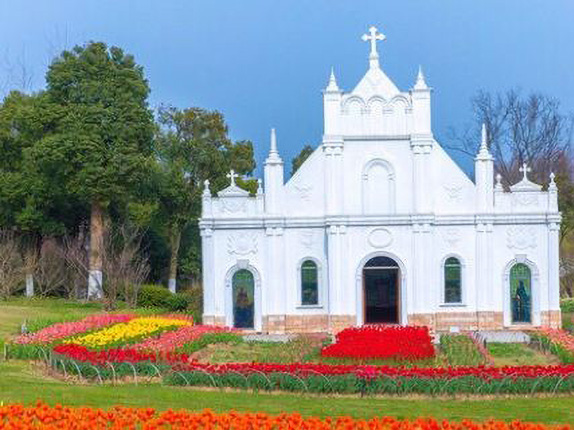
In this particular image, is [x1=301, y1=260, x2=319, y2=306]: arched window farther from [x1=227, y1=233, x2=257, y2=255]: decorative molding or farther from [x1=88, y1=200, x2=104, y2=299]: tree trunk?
[x1=88, y1=200, x2=104, y2=299]: tree trunk

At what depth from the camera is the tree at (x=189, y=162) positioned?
167ft

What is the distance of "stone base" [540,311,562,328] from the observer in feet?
118

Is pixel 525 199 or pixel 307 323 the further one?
pixel 525 199

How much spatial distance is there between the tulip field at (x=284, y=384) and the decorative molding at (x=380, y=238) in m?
7.29

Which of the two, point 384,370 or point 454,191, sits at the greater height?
point 454,191

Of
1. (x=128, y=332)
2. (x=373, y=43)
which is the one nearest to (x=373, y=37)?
(x=373, y=43)

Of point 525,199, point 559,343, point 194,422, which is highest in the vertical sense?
point 525,199

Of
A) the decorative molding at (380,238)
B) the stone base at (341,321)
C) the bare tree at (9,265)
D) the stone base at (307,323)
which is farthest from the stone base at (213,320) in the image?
the bare tree at (9,265)

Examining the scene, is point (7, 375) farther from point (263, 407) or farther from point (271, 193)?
point (271, 193)

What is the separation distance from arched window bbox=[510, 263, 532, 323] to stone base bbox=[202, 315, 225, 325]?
1064 cm

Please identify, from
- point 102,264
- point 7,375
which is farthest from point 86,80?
point 7,375

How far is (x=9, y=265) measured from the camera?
43.9m

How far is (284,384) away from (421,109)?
60.6 feet

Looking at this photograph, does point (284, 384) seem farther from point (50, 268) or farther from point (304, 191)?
point (50, 268)
